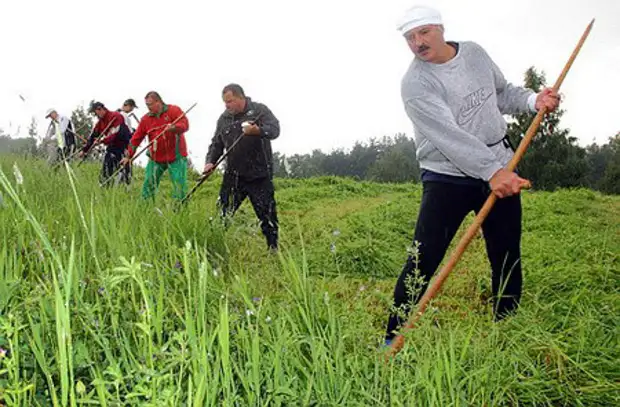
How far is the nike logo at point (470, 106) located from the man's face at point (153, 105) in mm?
5315

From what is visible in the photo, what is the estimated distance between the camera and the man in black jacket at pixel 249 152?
6.25m

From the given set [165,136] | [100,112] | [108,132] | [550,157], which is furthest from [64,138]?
[550,157]

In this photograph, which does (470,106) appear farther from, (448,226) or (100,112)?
(100,112)

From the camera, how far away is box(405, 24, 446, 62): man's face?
3070 millimetres

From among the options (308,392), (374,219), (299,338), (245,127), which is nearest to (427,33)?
(299,338)

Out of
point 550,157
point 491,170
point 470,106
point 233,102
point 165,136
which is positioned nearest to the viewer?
point 491,170

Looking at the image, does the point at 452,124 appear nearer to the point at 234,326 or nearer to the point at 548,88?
the point at 548,88

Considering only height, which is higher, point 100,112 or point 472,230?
point 100,112

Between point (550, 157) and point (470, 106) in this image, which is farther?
point (550, 157)

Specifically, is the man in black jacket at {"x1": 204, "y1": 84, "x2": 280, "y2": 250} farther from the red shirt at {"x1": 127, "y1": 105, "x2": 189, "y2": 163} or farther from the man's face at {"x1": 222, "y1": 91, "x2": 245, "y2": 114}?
the red shirt at {"x1": 127, "y1": 105, "x2": 189, "y2": 163}

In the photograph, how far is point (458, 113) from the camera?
127 inches

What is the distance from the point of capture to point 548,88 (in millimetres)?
3357

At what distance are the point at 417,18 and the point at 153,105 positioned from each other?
5.31 meters

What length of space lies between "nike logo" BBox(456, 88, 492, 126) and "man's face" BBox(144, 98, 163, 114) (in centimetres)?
531
